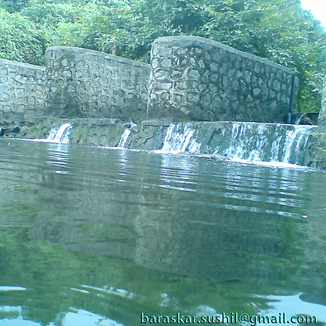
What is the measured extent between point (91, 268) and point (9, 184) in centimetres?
154

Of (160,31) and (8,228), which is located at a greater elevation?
(160,31)

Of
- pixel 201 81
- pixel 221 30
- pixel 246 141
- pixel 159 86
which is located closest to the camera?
pixel 246 141

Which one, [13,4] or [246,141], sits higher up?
[13,4]

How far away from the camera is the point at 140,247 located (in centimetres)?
130

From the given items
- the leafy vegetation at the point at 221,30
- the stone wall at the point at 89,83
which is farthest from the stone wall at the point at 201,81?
the stone wall at the point at 89,83

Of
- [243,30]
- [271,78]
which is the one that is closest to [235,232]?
[271,78]

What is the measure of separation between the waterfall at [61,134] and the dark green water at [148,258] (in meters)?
9.55

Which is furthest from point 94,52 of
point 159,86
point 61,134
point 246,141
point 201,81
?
point 246,141

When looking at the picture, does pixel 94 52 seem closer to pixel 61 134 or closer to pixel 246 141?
pixel 61 134

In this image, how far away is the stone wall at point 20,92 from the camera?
51.0ft

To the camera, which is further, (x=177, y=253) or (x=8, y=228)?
(x=8, y=228)

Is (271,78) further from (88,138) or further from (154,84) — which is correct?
(88,138)

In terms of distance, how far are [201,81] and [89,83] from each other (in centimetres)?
457

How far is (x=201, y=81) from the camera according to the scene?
35.0ft
